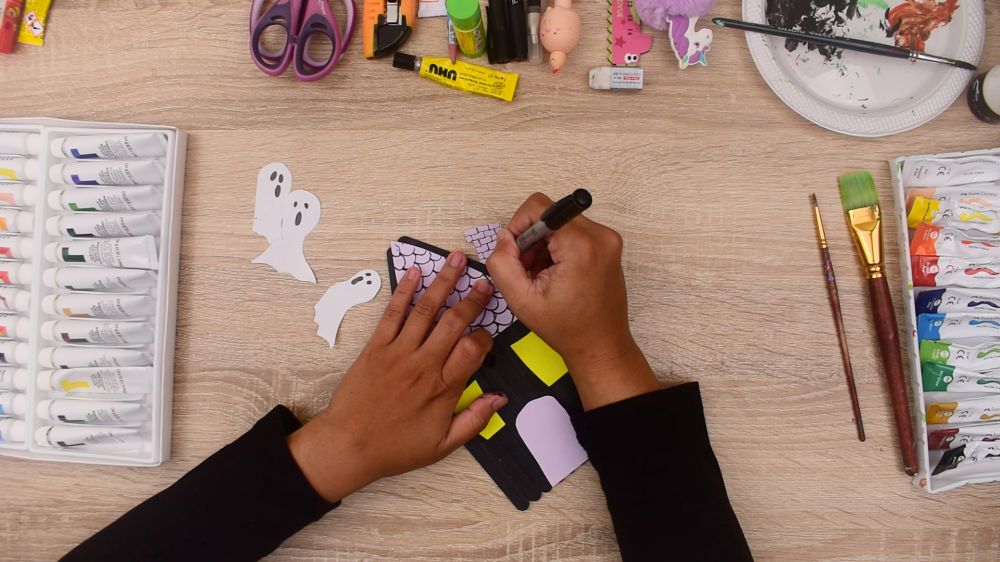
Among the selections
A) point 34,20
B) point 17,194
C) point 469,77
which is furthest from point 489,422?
point 34,20

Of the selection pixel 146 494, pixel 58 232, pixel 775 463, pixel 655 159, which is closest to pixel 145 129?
pixel 58 232

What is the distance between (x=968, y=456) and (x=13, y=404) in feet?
3.58

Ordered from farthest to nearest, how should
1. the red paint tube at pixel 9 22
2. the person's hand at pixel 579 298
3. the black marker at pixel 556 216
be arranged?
the red paint tube at pixel 9 22 → the person's hand at pixel 579 298 → the black marker at pixel 556 216

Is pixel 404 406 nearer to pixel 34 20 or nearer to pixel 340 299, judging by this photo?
pixel 340 299

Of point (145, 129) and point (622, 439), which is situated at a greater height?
point (145, 129)

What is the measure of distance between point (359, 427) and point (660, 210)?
0.42 metres

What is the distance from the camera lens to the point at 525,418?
2.31 feet

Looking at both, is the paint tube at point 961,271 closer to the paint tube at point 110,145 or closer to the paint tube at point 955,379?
the paint tube at point 955,379

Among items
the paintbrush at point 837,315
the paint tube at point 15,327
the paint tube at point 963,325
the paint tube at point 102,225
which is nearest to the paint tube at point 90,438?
the paint tube at point 15,327

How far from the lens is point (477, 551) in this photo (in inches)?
27.7

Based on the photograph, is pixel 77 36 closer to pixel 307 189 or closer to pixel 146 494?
pixel 307 189

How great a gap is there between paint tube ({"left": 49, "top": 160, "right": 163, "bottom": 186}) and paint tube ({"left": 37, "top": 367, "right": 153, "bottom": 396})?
0.22 m

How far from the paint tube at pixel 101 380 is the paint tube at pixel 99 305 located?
6 centimetres

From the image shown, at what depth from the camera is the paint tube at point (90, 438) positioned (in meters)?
0.70
